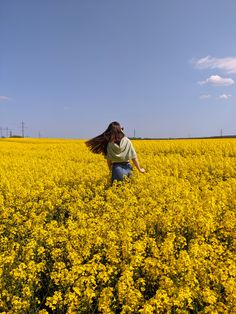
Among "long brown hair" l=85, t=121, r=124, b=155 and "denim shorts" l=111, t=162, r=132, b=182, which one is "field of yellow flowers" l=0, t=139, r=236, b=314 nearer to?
"denim shorts" l=111, t=162, r=132, b=182

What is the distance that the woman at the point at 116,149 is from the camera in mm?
8141

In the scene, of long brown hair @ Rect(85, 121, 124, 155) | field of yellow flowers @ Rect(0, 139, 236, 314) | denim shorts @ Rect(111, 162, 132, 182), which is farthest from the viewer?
denim shorts @ Rect(111, 162, 132, 182)

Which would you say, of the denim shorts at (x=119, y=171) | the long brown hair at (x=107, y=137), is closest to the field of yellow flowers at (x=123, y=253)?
the denim shorts at (x=119, y=171)

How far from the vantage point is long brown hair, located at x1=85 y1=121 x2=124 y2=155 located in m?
8.10

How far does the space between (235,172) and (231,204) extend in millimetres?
4283

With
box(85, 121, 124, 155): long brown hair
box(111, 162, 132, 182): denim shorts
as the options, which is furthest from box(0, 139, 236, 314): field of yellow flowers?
box(85, 121, 124, 155): long brown hair

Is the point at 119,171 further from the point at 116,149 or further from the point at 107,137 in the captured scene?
the point at 107,137

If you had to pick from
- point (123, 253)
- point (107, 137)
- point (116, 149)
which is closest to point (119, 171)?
point (116, 149)

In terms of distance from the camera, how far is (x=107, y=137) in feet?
27.0

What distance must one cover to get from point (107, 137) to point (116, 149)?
341 millimetres

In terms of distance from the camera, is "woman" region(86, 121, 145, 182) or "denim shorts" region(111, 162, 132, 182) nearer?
"woman" region(86, 121, 145, 182)

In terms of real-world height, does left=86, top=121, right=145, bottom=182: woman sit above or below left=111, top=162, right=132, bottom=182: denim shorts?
above

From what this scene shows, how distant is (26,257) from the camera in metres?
4.26

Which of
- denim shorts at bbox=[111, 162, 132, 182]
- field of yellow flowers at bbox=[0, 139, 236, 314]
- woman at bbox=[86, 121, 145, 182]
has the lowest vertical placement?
field of yellow flowers at bbox=[0, 139, 236, 314]
